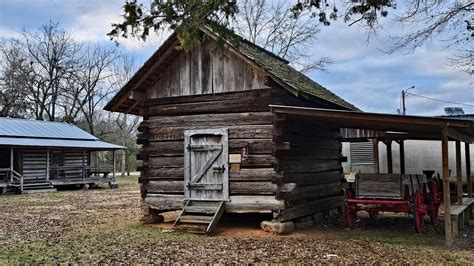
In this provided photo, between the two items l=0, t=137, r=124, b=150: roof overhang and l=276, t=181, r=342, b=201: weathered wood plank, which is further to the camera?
l=0, t=137, r=124, b=150: roof overhang

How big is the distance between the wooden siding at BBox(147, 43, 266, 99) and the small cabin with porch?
16.8 metres

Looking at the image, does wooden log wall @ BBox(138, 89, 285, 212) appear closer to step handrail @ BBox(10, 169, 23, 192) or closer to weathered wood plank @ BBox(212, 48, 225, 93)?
weathered wood plank @ BBox(212, 48, 225, 93)

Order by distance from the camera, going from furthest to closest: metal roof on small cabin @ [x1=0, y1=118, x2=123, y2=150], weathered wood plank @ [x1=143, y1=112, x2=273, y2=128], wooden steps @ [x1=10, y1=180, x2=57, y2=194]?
metal roof on small cabin @ [x1=0, y1=118, x2=123, y2=150], wooden steps @ [x1=10, y1=180, x2=57, y2=194], weathered wood plank @ [x1=143, y1=112, x2=273, y2=128]

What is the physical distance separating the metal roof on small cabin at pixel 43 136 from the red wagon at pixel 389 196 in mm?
21296

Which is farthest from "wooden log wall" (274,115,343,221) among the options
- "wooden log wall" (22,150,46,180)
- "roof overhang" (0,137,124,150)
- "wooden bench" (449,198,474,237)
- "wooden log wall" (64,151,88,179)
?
"wooden log wall" (64,151,88,179)

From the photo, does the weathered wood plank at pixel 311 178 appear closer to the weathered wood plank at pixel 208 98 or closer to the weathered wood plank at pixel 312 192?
the weathered wood plank at pixel 312 192

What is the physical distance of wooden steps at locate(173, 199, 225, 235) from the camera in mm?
10945

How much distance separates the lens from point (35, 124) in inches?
1271

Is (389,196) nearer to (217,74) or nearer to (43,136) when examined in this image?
(217,74)

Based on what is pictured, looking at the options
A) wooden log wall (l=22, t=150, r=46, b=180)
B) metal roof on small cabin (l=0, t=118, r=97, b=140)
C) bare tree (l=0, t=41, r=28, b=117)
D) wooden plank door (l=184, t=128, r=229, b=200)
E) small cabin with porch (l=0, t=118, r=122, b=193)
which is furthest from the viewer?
bare tree (l=0, t=41, r=28, b=117)

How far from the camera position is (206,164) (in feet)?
39.0

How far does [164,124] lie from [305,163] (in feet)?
13.4

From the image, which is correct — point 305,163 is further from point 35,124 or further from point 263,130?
point 35,124

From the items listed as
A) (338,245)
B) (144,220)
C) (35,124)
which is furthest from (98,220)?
(35,124)
